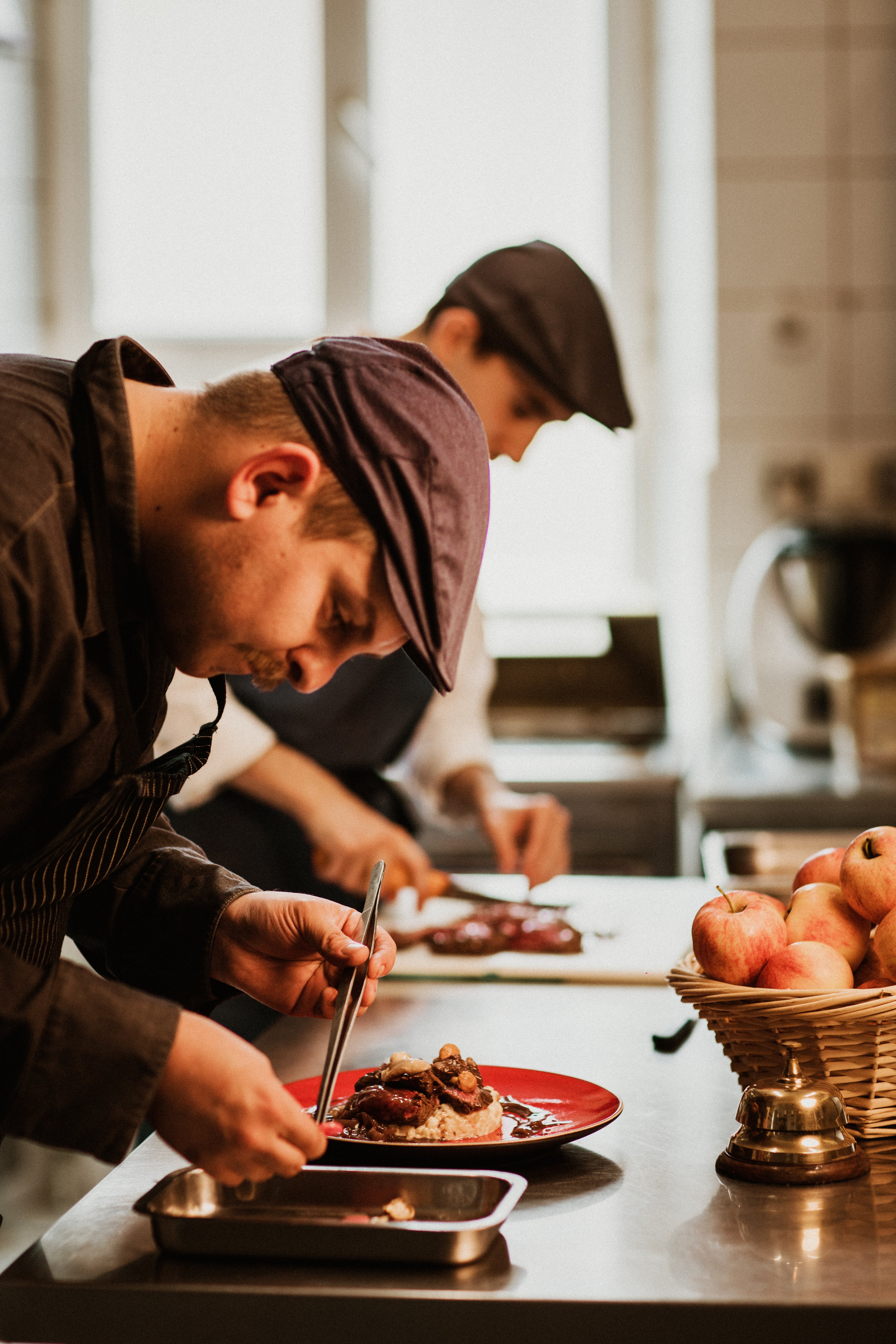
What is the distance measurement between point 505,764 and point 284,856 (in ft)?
3.41

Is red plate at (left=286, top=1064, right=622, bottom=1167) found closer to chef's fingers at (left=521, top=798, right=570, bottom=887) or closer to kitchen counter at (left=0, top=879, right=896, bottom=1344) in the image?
kitchen counter at (left=0, top=879, right=896, bottom=1344)

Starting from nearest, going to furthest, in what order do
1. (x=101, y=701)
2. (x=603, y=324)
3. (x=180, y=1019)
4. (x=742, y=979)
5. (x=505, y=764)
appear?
(x=180, y=1019), (x=101, y=701), (x=742, y=979), (x=603, y=324), (x=505, y=764)

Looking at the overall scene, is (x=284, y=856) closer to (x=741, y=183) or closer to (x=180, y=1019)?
(x=180, y=1019)

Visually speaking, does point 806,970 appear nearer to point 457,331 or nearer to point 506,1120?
point 506,1120

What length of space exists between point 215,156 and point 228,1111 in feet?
11.7

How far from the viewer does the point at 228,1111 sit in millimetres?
814

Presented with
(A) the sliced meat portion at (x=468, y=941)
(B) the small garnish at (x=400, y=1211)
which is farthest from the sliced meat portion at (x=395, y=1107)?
(A) the sliced meat portion at (x=468, y=941)

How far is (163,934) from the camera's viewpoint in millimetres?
1133

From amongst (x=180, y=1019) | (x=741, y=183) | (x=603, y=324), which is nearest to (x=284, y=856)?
(x=603, y=324)

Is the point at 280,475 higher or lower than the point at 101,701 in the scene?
higher

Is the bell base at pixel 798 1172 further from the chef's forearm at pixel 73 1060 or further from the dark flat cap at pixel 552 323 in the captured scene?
the dark flat cap at pixel 552 323

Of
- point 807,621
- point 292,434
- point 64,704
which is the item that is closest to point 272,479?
point 292,434

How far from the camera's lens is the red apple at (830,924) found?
111 cm

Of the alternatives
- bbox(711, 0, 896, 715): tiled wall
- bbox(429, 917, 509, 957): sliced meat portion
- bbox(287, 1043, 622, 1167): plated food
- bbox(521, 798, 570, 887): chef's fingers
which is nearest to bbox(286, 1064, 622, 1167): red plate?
bbox(287, 1043, 622, 1167): plated food
